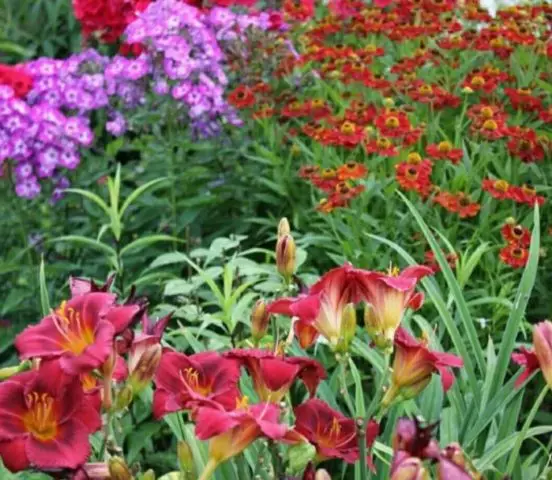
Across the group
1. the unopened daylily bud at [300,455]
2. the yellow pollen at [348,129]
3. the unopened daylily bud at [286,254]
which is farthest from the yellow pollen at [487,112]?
the unopened daylily bud at [300,455]

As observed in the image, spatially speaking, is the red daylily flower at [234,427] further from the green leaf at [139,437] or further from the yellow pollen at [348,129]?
the yellow pollen at [348,129]

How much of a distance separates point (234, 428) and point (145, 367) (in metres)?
0.16

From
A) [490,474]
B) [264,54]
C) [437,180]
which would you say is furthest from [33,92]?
[490,474]

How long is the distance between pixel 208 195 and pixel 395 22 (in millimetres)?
832

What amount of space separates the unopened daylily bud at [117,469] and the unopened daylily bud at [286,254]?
391mm

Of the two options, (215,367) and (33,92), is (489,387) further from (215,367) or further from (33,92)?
(33,92)

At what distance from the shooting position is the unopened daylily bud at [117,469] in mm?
1157

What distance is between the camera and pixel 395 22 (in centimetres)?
364

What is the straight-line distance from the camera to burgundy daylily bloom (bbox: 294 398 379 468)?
1361 mm

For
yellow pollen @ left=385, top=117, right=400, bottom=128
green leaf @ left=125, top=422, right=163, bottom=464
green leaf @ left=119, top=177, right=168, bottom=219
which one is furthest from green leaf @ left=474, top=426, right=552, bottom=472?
yellow pollen @ left=385, top=117, right=400, bottom=128

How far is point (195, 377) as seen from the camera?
133 cm

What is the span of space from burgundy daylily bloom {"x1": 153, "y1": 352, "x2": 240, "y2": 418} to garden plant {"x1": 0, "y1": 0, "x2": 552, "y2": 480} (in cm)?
6

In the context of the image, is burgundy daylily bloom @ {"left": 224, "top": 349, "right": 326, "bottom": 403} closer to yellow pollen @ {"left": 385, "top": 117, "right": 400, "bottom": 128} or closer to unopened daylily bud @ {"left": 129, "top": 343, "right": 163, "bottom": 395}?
unopened daylily bud @ {"left": 129, "top": 343, "right": 163, "bottom": 395}

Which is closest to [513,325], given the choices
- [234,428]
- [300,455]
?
[300,455]
